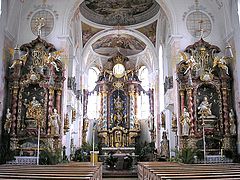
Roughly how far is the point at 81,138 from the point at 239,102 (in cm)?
1324

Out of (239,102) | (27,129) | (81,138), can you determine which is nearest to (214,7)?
(239,102)

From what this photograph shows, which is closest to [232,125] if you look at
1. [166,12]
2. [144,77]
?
[166,12]

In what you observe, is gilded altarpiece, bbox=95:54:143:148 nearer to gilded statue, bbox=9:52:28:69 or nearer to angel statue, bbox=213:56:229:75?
gilded statue, bbox=9:52:28:69

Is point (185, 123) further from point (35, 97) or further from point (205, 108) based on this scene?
point (35, 97)

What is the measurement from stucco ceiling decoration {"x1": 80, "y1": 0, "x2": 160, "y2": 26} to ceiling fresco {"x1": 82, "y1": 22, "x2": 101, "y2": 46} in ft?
1.87

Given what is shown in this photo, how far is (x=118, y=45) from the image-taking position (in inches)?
1093

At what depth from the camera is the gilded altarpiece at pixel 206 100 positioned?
1447 centimetres

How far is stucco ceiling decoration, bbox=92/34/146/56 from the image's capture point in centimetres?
2538

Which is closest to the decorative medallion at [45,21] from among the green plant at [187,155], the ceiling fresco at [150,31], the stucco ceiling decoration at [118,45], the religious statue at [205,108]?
the stucco ceiling decoration at [118,45]

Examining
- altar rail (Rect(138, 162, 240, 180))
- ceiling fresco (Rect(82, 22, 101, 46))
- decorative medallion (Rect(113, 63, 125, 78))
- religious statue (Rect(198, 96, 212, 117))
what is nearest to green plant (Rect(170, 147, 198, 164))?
religious statue (Rect(198, 96, 212, 117))

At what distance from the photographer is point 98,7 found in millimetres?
22219

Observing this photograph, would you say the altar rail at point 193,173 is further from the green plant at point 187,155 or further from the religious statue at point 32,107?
the religious statue at point 32,107

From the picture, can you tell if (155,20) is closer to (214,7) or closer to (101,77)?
(214,7)

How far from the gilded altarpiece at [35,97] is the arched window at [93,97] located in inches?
541
